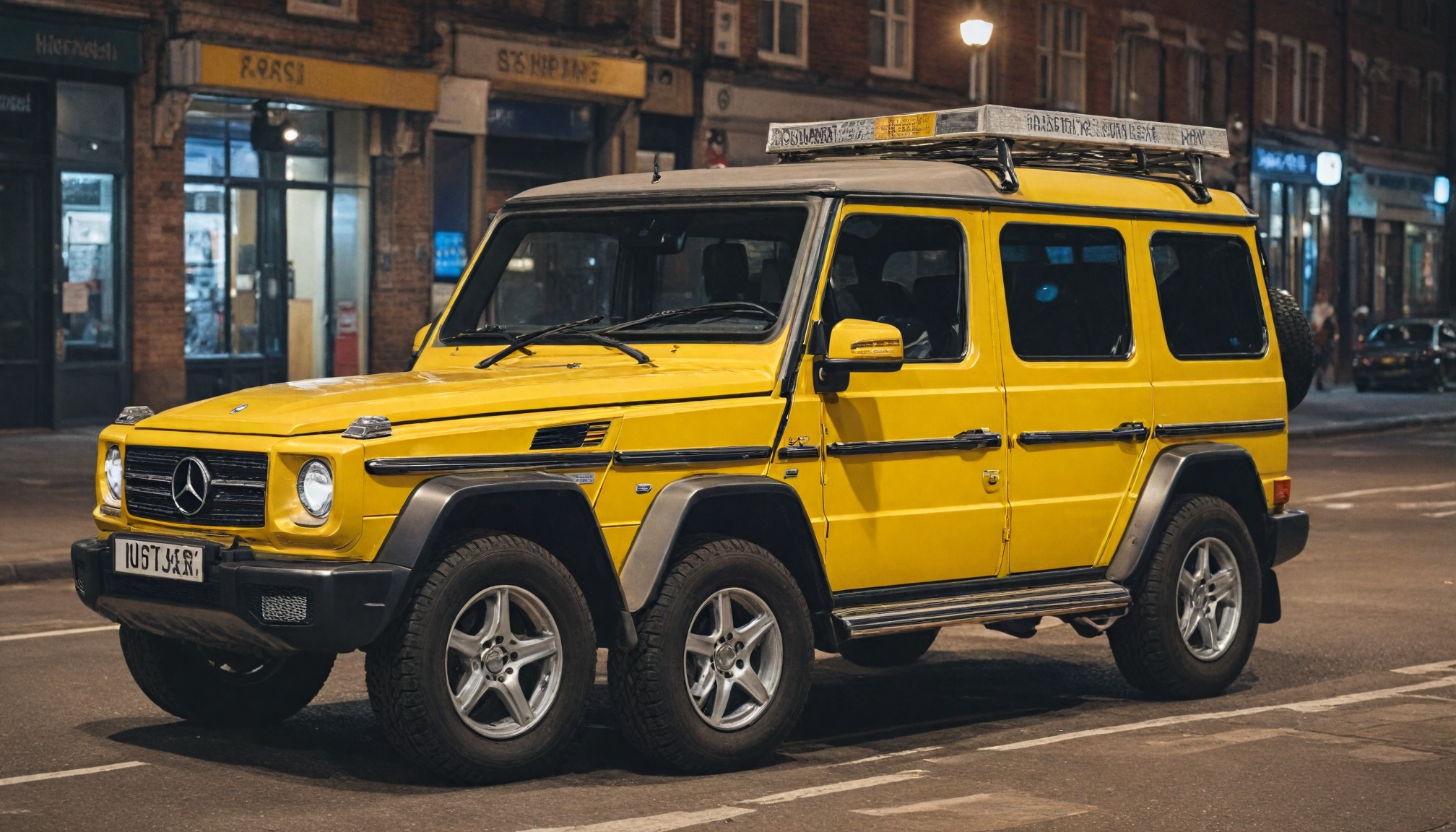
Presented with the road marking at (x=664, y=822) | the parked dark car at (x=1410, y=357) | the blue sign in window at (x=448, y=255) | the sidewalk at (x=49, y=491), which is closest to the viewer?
the road marking at (x=664, y=822)

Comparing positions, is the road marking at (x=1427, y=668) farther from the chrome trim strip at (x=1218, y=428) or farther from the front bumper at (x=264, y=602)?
the front bumper at (x=264, y=602)

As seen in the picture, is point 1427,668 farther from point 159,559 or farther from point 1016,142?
point 159,559

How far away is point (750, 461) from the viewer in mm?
7043

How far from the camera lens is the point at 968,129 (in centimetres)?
820

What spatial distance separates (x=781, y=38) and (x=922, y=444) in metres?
24.0

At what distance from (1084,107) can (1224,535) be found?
1200 inches

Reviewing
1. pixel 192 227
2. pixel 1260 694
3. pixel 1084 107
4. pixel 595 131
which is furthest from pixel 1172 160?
pixel 1084 107

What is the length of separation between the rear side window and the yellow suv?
2cm

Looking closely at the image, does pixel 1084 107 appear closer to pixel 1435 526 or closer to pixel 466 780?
pixel 1435 526

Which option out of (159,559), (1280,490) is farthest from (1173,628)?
(159,559)

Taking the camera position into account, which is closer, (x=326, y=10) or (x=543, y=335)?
(x=543, y=335)

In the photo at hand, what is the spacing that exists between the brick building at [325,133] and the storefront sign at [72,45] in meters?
0.02

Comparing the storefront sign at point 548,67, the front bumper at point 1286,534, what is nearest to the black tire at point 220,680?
the front bumper at point 1286,534

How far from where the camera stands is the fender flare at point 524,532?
244 inches
